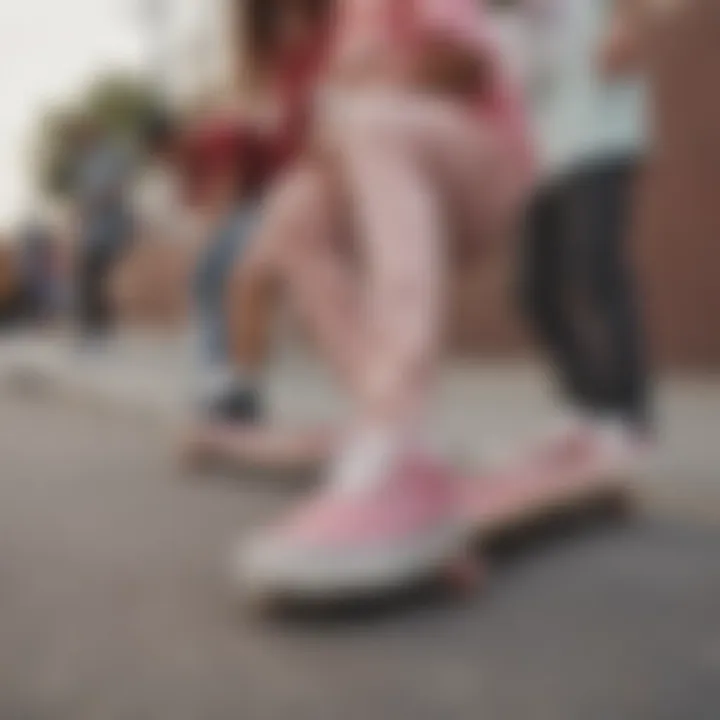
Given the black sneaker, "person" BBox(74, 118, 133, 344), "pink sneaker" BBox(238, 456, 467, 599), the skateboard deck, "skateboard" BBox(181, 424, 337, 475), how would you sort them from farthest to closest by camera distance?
"person" BBox(74, 118, 133, 344) → the black sneaker → "skateboard" BBox(181, 424, 337, 475) → the skateboard deck → "pink sneaker" BBox(238, 456, 467, 599)

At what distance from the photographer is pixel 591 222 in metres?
0.98

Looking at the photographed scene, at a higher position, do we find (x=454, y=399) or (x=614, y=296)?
(x=454, y=399)

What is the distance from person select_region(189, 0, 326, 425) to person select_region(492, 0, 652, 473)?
18cm

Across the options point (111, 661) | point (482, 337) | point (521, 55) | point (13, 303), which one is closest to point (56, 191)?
point (13, 303)

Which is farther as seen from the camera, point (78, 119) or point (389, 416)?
point (78, 119)

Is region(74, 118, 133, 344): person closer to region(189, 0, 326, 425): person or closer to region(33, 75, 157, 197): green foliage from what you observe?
region(33, 75, 157, 197): green foliage

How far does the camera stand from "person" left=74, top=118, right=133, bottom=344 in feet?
8.77

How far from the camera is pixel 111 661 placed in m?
0.54

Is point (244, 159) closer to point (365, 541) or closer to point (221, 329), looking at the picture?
point (221, 329)

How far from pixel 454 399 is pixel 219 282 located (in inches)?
19.3

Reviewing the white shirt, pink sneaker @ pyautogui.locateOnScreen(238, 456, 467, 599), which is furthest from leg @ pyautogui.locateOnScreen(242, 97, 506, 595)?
the white shirt

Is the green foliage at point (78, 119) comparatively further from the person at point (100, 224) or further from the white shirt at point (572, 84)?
the white shirt at point (572, 84)

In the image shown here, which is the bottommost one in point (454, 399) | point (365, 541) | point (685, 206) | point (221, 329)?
point (365, 541)

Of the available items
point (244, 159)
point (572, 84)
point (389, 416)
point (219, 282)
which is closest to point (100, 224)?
point (219, 282)
